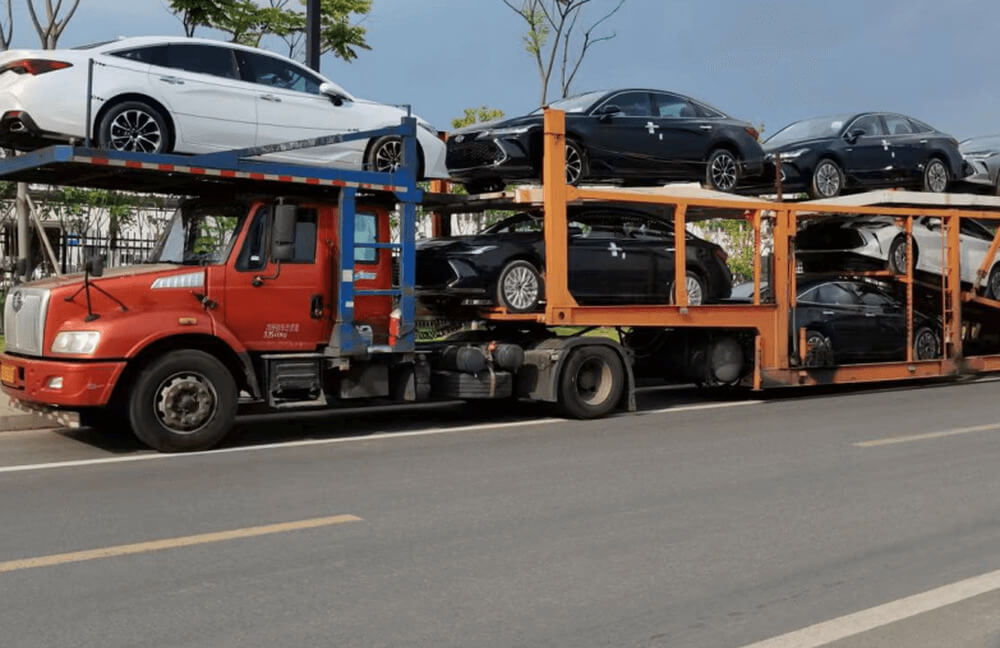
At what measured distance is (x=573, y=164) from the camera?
12172mm

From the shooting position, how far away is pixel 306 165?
400 inches

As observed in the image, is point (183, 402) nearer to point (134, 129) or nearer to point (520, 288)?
point (134, 129)

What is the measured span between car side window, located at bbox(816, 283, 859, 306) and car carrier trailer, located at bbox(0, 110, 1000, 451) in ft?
5.00

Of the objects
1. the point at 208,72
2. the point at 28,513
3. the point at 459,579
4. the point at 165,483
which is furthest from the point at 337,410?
the point at 459,579

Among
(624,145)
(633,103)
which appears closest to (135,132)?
(624,145)

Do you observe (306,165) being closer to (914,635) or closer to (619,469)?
(619,469)

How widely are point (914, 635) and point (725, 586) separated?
0.93 meters

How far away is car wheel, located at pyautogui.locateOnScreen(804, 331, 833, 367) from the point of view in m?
13.7

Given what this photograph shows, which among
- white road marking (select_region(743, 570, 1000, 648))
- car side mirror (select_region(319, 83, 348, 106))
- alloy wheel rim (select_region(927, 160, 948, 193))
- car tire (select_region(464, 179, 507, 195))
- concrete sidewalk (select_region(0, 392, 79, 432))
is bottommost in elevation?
white road marking (select_region(743, 570, 1000, 648))

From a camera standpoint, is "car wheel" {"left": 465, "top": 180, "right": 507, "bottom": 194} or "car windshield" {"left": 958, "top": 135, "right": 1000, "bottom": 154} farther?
"car windshield" {"left": 958, "top": 135, "right": 1000, "bottom": 154}

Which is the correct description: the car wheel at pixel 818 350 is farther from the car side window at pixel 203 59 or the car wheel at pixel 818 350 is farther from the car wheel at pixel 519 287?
the car side window at pixel 203 59

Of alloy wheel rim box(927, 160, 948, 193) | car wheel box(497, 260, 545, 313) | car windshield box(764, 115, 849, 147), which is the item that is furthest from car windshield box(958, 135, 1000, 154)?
car wheel box(497, 260, 545, 313)

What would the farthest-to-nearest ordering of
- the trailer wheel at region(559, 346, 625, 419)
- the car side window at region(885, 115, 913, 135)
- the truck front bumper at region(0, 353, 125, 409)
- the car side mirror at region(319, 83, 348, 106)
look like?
the car side window at region(885, 115, 913, 135) < the trailer wheel at region(559, 346, 625, 419) < the car side mirror at region(319, 83, 348, 106) < the truck front bumper at region(0, 353, 125, 409)

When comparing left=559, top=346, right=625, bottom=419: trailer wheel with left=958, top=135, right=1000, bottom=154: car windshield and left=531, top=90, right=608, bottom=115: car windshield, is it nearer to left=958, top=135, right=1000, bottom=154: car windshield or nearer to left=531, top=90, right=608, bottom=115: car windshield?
left=531, top=90, right=608, bottom=115: car windshield
